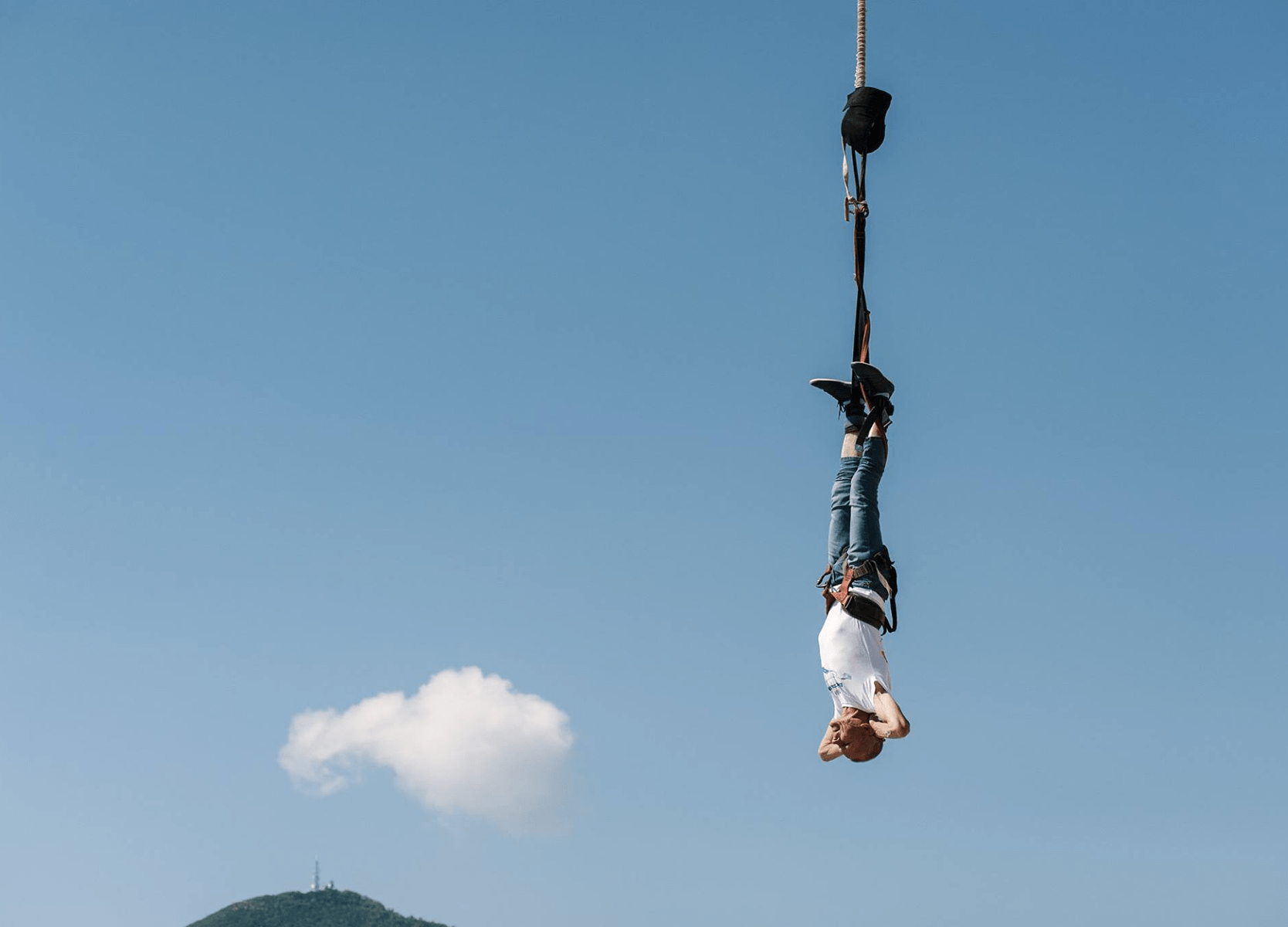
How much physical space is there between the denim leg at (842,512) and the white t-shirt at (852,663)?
26.7 inches

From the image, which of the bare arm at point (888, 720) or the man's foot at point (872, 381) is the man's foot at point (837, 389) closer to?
the man's foot at point (872, 381)

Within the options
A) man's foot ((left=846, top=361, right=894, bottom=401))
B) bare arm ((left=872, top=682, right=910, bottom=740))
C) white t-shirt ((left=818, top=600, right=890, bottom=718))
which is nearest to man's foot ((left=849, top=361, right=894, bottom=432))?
man's foot ((left=846, top=361, right=894, bottom=401))

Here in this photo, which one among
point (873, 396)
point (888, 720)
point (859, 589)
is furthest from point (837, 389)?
point (888, 720)

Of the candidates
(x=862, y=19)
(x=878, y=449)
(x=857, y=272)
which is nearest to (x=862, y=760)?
(x=878, y=449)

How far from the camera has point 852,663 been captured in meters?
17.8

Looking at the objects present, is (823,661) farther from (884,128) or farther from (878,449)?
(884,128)

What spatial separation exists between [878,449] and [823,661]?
262 cm

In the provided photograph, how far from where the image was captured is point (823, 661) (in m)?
18.1

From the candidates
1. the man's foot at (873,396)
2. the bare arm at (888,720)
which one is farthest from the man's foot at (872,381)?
the bare arm at (888,720)

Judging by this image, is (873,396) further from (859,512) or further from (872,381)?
(859,512)

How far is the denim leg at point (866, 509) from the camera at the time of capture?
18.1 meters

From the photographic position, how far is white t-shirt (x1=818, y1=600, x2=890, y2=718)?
17.7 m

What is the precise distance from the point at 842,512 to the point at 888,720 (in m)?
2.62

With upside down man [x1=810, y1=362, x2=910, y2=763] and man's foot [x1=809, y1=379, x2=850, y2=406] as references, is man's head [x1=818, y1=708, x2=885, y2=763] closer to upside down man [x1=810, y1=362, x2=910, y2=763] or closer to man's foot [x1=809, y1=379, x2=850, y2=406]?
upside down man [x1=810, y1=362, x2=910, y2=763]
